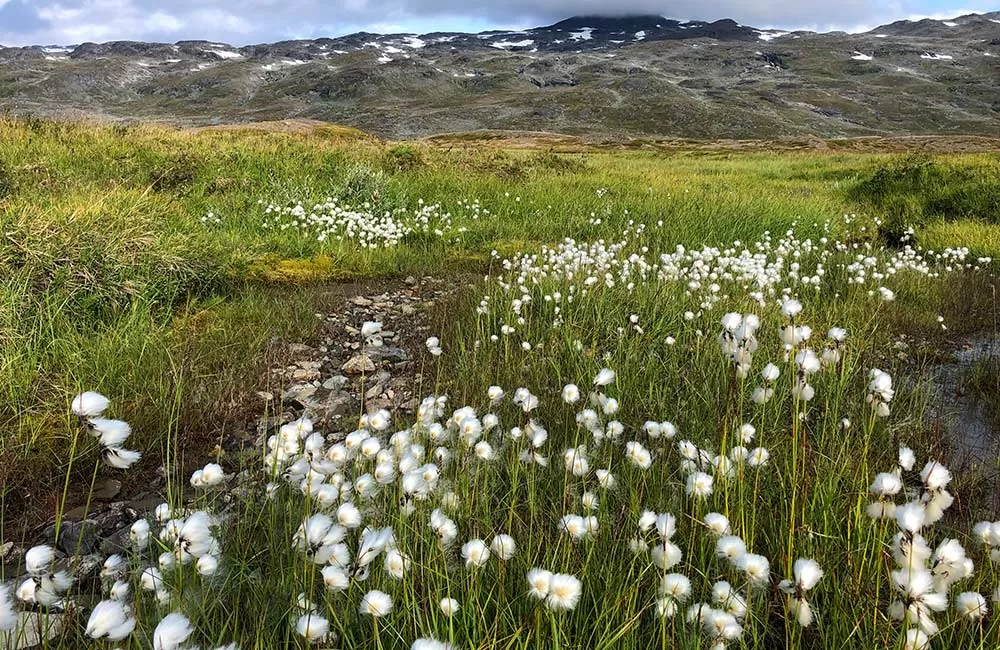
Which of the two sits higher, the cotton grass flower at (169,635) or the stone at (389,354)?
the cotton grass flower at (169,635)

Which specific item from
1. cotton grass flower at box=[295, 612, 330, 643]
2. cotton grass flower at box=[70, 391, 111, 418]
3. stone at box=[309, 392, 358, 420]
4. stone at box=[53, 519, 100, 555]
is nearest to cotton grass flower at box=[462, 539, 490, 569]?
cotton grass flower at box=[295, 612, 330, 643]

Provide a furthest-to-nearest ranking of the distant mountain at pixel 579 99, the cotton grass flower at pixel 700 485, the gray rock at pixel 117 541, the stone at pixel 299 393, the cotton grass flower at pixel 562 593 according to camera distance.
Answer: the distant mountain at pixel 579 99 → the stone at pixel 299 393 → the gray rock at pixel 117 541 → the cotton grass flower at pixel 700 485 → the cotton grass flower at pixel 562 593

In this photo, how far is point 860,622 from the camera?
6.11 ft

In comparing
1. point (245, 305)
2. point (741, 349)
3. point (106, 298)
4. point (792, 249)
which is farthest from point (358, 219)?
point (741, 349)

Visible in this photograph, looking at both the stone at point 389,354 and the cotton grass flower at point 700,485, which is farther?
the stone at point 389,354

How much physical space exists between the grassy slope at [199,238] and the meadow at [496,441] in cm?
4

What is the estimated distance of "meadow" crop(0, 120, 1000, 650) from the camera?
180cm

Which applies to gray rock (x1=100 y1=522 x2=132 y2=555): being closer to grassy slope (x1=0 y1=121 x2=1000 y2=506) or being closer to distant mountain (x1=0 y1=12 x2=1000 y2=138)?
grassy slope (x1=0 y1=121 x2=1000 y2=506)

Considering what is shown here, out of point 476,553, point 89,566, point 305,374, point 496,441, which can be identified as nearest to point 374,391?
point 305,374

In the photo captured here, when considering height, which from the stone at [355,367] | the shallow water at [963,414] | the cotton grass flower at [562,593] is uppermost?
the cotton grass flower at [562,593]

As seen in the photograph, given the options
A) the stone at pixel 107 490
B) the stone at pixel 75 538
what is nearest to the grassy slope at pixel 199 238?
the stone at pixel 107 490

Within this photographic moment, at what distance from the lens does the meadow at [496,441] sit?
1797 mm

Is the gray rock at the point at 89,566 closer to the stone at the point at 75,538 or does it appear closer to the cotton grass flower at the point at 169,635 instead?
the stone at the point at 75,538

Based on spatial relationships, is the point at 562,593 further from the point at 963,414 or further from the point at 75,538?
the point at 963,414
